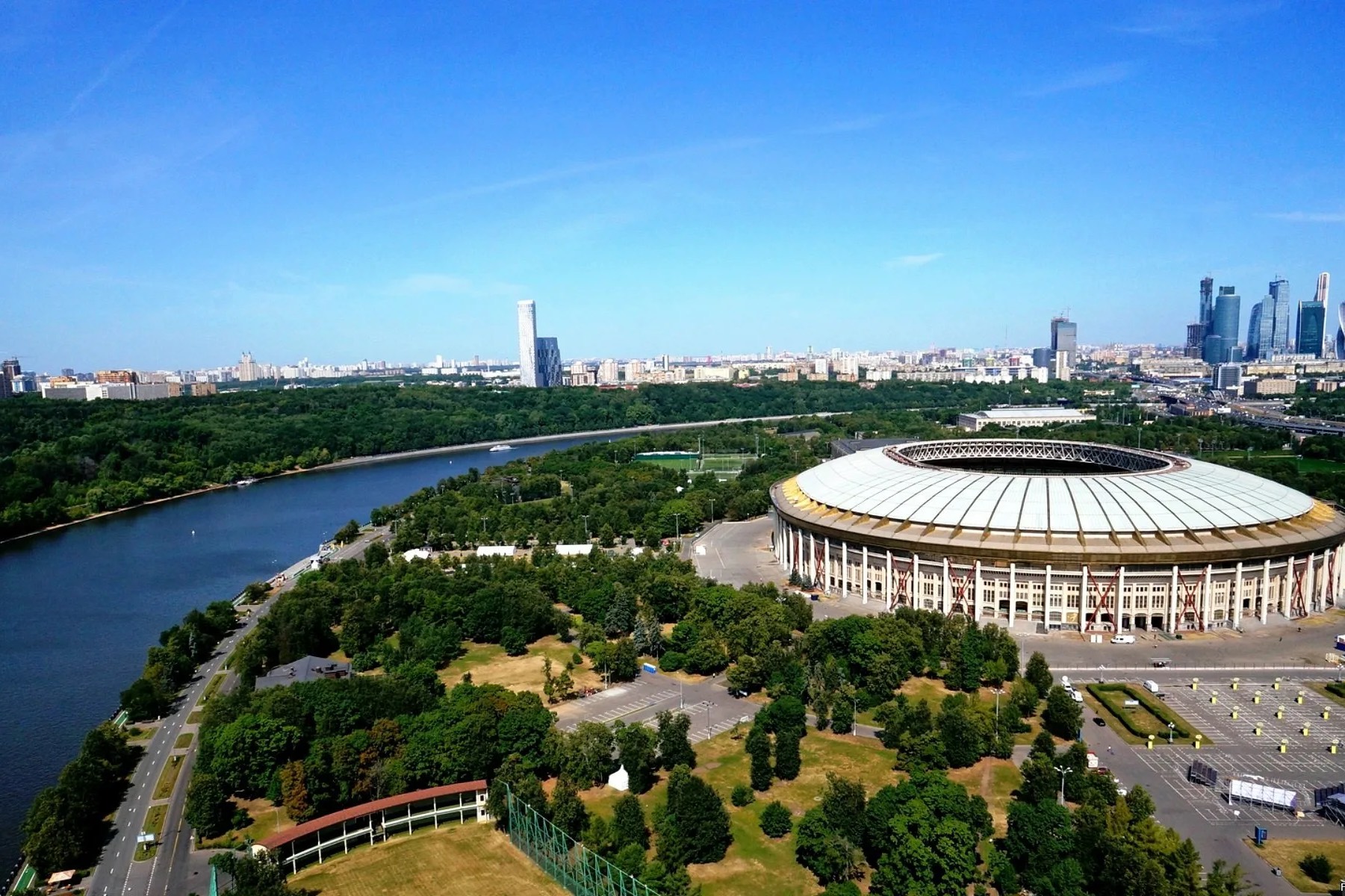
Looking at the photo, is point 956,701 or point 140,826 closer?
point 140,826

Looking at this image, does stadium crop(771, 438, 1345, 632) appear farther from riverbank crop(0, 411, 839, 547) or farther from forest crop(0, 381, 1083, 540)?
forest crop(0, 381, 1083, 540)

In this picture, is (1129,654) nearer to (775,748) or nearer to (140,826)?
(775,748)

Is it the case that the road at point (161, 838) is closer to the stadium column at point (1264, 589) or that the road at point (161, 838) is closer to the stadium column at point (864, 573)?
the stadium column at point (864, 573)

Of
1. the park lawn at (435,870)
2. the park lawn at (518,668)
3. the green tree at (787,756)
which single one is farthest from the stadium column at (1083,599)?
the park lawn at (435,870)

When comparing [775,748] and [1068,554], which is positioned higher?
[1068,554]

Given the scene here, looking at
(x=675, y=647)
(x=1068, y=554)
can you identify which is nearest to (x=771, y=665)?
(x=675, y=647)
